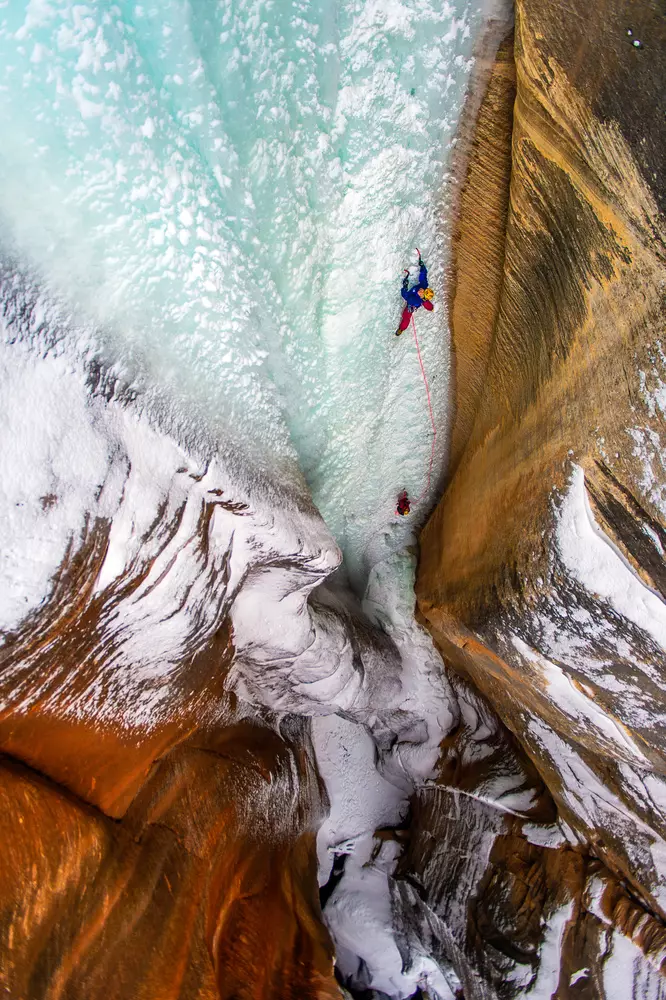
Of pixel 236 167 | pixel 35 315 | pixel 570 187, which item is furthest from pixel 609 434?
pixel 35 315

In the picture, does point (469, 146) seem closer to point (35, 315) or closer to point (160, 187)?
point (160, 187)

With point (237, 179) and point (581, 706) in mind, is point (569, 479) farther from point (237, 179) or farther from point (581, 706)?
point (237, 179)


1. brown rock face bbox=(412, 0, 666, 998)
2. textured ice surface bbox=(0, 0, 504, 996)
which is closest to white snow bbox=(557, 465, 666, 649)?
brown rock face bbox=(412, 0, 666, 998)

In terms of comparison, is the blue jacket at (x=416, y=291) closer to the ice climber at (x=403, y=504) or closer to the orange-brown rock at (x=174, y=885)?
the ice climber at (x=403, y=504)

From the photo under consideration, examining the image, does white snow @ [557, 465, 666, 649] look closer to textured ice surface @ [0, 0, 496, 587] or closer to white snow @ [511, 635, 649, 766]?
white snow @ [511, 635, 649, 766]

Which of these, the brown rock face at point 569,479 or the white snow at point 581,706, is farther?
the white snow at point 581,706

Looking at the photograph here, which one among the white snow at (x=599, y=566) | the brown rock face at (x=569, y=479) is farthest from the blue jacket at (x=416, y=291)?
the white snow at (x=599, y=566)

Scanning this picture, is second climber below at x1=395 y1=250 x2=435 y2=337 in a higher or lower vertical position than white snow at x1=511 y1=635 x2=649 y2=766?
higher
